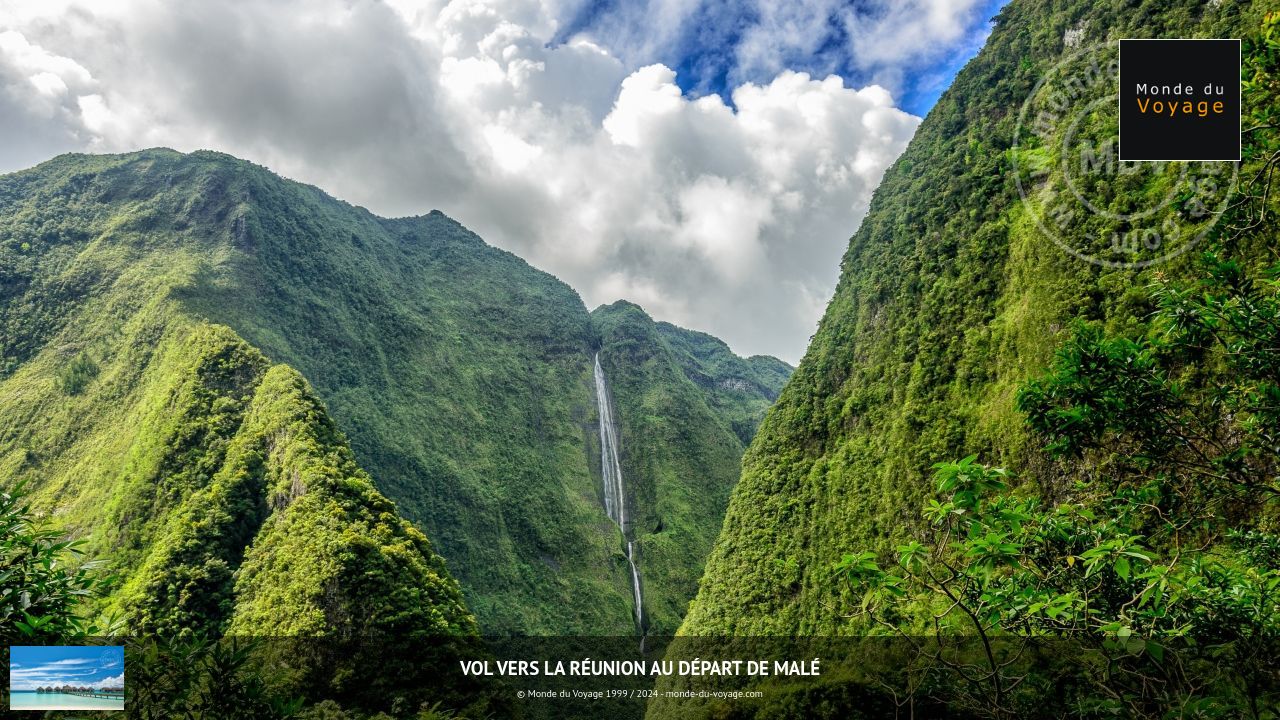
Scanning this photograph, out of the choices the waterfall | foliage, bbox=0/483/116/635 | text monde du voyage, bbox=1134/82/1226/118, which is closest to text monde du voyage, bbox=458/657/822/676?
foliage, bbox=0/483/116/635

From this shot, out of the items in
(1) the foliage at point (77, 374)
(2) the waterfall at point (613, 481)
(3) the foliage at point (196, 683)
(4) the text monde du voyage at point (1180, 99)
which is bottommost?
(2) the waterfall at point (613, 481)

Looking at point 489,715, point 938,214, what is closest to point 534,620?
point 489,715

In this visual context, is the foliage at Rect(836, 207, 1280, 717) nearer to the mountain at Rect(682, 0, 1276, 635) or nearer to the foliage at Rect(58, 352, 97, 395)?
the mountain at Rect(682, 0, 1276, 635)

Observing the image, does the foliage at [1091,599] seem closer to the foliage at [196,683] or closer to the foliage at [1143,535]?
the foliage at [1143,535]

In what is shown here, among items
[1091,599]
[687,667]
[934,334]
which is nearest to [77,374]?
[687,667]

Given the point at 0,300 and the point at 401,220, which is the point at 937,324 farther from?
the point at 401,220

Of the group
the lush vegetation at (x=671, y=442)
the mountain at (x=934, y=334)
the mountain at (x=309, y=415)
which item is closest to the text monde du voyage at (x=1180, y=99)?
the mountain at (x=934, y=334)
